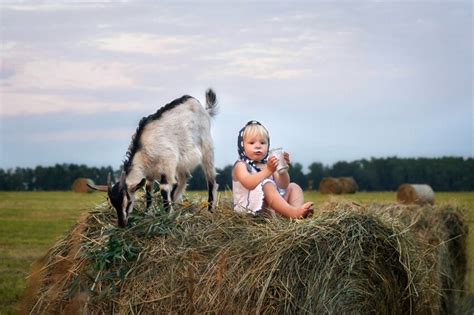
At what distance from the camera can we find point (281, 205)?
675 cm

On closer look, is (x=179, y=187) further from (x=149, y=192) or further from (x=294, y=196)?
(x=294, y=196)

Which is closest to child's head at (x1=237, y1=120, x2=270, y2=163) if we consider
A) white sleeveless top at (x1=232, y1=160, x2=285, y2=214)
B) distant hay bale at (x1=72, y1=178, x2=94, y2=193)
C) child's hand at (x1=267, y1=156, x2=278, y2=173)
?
white sleeveless top at (x1=232, y1=160, x2=285, y2=214)

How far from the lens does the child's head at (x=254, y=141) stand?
7070 millimetres

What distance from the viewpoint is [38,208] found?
21.6 meters

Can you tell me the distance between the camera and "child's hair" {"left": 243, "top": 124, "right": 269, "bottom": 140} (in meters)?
7.07

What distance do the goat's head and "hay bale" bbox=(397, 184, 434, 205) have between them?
1124 cm

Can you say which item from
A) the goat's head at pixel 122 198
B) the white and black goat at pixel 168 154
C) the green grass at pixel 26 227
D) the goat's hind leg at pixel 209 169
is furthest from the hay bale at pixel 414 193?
the goat's head at pixel 122 198

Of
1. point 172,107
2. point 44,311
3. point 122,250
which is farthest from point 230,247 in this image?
point 172,107

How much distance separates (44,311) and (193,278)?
1386 millimetres

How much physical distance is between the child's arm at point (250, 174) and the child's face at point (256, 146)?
135 millimetres

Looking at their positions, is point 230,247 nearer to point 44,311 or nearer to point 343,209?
point 343,209

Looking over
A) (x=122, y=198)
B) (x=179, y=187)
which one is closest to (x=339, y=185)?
(x=179, y=187)

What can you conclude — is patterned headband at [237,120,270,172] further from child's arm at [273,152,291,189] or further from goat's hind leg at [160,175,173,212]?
goat's hind leg at [160,175,173,212]

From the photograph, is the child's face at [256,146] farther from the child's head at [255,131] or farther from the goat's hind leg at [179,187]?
the goat's hind leg at [179,187]
